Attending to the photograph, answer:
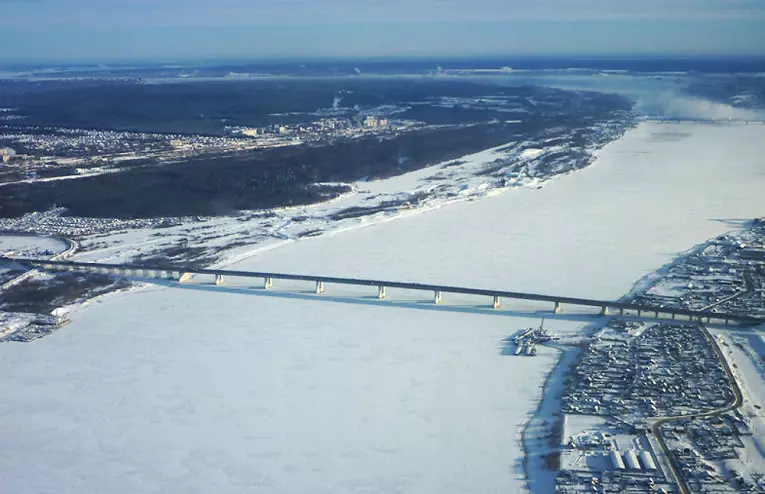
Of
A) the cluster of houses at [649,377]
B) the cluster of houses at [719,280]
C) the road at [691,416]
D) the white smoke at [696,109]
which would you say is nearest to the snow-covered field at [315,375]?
the cluster of houses at [719,280]

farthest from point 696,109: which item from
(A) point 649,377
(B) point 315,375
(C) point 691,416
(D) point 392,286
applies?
(B) point 315,375

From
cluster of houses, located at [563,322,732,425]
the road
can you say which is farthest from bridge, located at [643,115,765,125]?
the road

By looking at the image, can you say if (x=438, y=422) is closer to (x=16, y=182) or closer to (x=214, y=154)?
(x=16, y=182)

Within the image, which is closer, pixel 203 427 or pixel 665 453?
pixel 665 453

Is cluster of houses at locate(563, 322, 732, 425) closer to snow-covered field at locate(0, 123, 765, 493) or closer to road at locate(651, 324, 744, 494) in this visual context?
road at locate(651, 324, 744, 494)

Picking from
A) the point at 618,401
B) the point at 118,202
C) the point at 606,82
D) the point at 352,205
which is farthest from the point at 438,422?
the point at 606,82

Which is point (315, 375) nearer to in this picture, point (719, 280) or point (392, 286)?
point (392, 286)
